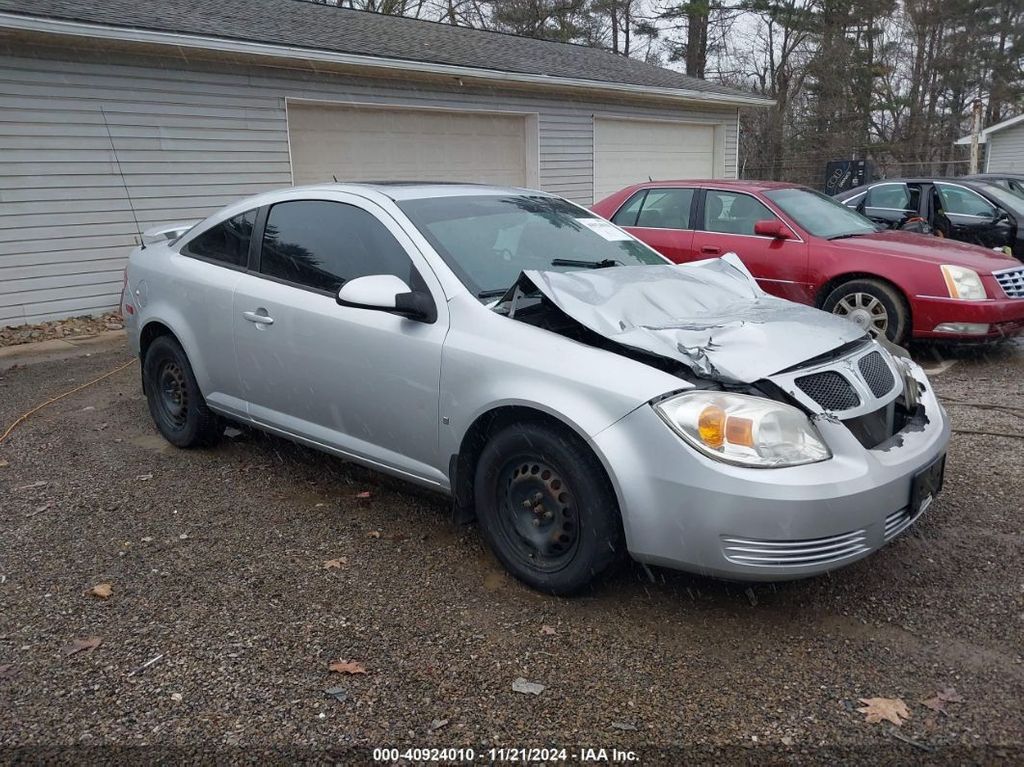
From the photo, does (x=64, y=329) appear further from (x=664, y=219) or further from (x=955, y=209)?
(x=955, y=209)

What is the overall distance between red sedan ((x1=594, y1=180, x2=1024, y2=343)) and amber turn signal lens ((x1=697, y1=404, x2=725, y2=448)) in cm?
365

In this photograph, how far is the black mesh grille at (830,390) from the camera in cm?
304

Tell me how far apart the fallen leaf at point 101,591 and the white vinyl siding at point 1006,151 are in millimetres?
32490

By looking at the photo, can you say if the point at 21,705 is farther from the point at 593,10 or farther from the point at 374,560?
the point at 593,10

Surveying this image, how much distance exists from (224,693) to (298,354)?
69.7 inches

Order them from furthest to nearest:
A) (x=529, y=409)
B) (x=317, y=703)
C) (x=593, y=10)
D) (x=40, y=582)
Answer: (x=593, y=10), (x=40, y=582), (x=529, y=409), (x=317, y=703)

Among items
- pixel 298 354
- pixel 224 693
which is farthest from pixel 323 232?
pixel 224 693

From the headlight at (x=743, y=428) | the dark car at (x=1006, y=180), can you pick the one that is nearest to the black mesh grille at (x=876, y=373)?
the headlight at (x=743, y=428)

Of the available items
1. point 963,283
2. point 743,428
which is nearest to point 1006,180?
point 963,283

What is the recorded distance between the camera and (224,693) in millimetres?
2721

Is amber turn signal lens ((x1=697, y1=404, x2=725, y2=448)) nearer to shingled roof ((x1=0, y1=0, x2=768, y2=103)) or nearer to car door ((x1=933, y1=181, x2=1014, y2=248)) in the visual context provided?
shingled roof ((x1=0, y1=0, x2=768, y2=103))

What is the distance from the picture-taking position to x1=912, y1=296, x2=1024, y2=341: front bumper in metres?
6.49

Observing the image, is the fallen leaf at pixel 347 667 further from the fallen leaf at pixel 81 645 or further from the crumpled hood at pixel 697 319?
the crumpled hood at pixel 697 319

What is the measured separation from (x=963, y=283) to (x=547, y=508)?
4.95m
